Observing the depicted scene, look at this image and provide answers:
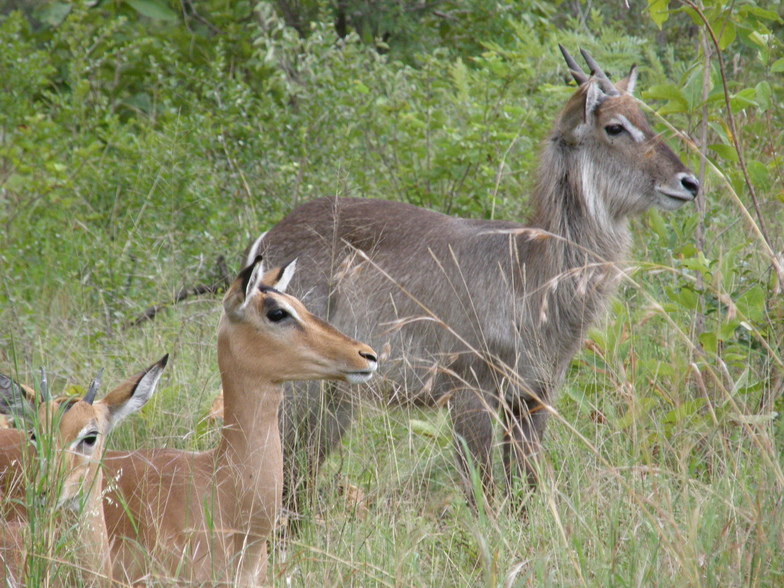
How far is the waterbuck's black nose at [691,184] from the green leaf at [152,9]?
5.66 m

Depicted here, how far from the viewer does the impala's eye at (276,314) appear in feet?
11.8

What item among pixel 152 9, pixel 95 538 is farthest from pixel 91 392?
pixel 152 9

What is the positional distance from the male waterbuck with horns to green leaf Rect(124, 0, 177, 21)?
178 inches

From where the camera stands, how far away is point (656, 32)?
9.08 meters

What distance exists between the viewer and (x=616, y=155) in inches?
178

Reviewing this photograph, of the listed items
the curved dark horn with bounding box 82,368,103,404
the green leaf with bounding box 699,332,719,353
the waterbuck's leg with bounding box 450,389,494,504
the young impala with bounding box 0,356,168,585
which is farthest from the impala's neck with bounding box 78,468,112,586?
the green leaf with bounding box 699,332,719,353

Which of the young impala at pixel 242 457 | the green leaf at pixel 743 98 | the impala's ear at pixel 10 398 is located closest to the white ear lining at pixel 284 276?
the young impala at pixel 242 457

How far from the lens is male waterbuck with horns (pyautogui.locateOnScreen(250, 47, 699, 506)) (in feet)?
14.4

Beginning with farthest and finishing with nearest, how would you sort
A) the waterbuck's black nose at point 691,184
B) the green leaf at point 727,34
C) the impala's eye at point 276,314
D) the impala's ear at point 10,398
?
the waterbuck's black nose at point 691,184 < the green leaf at point 727,34 < the impala's eye at point 276,314 < the impala's ear at point 10,398

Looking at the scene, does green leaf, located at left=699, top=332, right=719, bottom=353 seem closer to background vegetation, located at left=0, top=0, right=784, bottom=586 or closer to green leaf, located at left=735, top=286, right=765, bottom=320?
background vegetation, located at left=0, top=0, right=784, bottom=586

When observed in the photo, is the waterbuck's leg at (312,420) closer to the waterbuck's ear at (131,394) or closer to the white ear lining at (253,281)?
the white ear lining at (253,281)

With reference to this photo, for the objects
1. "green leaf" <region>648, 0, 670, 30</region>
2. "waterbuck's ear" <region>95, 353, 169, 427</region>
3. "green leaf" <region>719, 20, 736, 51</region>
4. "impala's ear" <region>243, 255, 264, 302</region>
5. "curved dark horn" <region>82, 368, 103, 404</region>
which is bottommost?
"waterbuck's ear" <region>95, 353, 169, 427</region>

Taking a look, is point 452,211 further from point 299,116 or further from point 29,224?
point 29,224

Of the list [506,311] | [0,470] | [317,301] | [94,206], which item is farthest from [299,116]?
[0,470]
